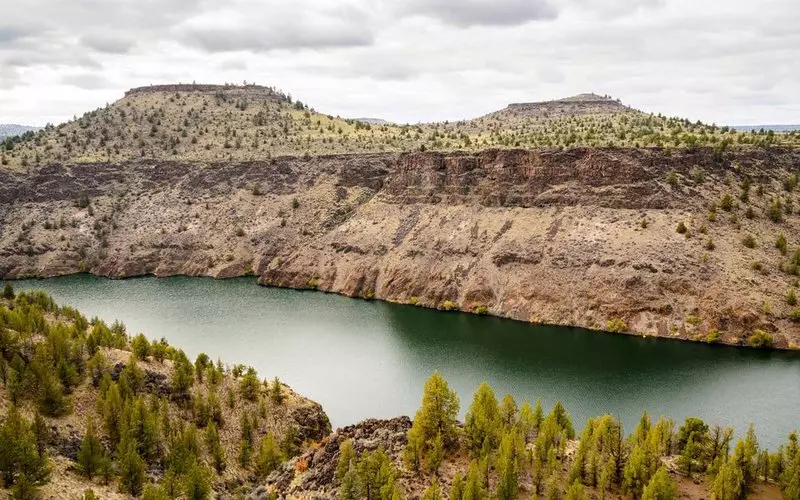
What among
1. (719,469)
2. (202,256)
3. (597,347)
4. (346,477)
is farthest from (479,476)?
Result: (202,256)

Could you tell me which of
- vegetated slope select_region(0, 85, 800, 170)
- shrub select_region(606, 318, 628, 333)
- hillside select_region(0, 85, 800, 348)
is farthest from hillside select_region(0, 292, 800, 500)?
vegetated slope select_region(0, 85, 800, 170)

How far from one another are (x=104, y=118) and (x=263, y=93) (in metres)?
36.6

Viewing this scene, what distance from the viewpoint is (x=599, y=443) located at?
31328 millimetres

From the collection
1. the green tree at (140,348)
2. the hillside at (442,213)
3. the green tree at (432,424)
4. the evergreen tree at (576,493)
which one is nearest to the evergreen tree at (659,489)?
the evergreen tree at (576,493)

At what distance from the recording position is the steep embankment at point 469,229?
66375 millimetres

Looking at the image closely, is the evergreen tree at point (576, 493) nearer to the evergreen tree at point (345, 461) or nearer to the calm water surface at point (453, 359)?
the evergreen tree at point (345, 461)

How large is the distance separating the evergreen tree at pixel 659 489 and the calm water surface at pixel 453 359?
56.5 feet

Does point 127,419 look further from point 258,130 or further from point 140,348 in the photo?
point 258,130

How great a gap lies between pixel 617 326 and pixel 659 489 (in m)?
40.6

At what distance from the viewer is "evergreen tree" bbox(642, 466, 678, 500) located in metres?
26.1

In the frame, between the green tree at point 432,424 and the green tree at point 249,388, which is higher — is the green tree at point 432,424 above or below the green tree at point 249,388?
above

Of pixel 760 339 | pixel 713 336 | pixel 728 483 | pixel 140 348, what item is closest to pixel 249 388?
pixel 140 348

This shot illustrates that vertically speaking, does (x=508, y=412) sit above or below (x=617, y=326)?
below

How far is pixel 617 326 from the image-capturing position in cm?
6500
